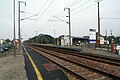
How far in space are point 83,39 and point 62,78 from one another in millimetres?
104462

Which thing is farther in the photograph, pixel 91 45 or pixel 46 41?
pixel 46 41

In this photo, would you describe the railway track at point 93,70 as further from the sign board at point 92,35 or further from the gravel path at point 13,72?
the sign board at point 92,35

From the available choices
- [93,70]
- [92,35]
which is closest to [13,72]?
[93,70]

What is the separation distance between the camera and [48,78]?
11.2 meters

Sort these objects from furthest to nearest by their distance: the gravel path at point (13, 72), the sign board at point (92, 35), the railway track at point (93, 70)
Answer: the sign board at point (92, 35) → the gravel path at point (13, 72) → the railway track at point (93, 70)

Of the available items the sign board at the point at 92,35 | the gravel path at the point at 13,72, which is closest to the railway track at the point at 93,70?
the gravel path at the point at 13,72

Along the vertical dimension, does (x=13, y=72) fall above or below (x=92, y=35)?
below

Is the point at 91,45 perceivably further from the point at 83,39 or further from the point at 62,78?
the point at 83,39

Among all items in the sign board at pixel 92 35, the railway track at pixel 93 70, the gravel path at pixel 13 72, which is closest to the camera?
the railway track at pixel 93 70

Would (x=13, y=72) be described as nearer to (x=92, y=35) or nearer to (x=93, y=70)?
(x=93, y=70)

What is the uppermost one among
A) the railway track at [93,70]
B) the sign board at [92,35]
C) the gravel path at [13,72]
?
the sign board at [92,35]

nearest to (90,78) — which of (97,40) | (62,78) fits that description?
(62,78)

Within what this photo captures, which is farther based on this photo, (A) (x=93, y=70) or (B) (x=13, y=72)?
(A) (x=93, y=70)

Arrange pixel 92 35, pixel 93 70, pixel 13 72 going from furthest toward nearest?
pixel 92 35
pixel 93 70
pixel 13 72
